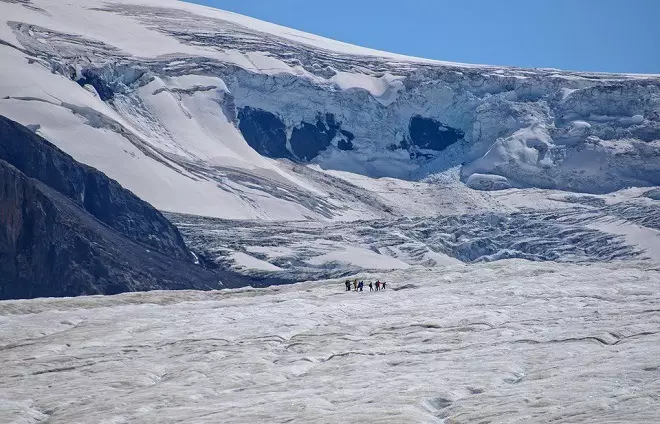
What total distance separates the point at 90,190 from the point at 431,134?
63.5m

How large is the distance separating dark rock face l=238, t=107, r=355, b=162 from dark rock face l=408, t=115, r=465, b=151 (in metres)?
8.84

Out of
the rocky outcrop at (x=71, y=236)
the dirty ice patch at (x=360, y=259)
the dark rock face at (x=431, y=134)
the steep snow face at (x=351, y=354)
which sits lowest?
the dirty ice patch at (x=360, y=259)

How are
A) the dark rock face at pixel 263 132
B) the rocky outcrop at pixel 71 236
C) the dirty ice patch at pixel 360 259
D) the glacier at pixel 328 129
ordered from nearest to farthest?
1. the rocky outcrop at pixel 71 236
2. the dirty ice patch at pixel 360 259
3. the glacier at pixel 328 129
4. the dark rock face at pixel 263 132

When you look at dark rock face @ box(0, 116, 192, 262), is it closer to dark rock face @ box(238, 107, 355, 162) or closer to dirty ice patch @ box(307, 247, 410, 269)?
dirty ice patch @ box(307, 247, 410, 269)

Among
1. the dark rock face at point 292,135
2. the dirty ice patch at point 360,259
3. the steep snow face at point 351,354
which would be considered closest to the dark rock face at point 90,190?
the dirty ice patch at point 360,259

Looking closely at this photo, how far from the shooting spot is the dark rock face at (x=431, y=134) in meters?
157

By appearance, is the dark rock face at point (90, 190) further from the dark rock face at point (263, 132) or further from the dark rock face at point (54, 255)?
the dark rock face at point (263, 132)

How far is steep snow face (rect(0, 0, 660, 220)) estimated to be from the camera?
13525 centimetres

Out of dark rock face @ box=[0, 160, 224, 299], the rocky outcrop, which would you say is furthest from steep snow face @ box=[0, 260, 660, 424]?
Result: the rocky outcrop

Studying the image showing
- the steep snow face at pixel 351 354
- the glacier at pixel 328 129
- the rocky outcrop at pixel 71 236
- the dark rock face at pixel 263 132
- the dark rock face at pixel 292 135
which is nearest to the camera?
the steep snow face at pixel 351 354

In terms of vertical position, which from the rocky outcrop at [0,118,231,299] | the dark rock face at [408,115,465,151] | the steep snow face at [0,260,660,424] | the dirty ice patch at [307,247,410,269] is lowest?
the dirty ice patch at [307,247,410,269]

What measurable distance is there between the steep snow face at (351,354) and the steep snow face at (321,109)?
71372 millimetres

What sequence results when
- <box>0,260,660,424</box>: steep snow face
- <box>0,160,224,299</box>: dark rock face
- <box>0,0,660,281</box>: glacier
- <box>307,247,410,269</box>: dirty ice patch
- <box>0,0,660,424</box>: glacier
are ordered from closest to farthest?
<box>0,260,660,424</box>: steep snow face → <box>0,0,660,424</box>: glacier → <box>0,160,224,299</box>: dark rock face → <box>307,247,410,269</box>: dirty ice patch → <box>0,0,660,281</box>: glacier

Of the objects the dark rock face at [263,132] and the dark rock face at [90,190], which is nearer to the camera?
the dark rock face at [90,190]
